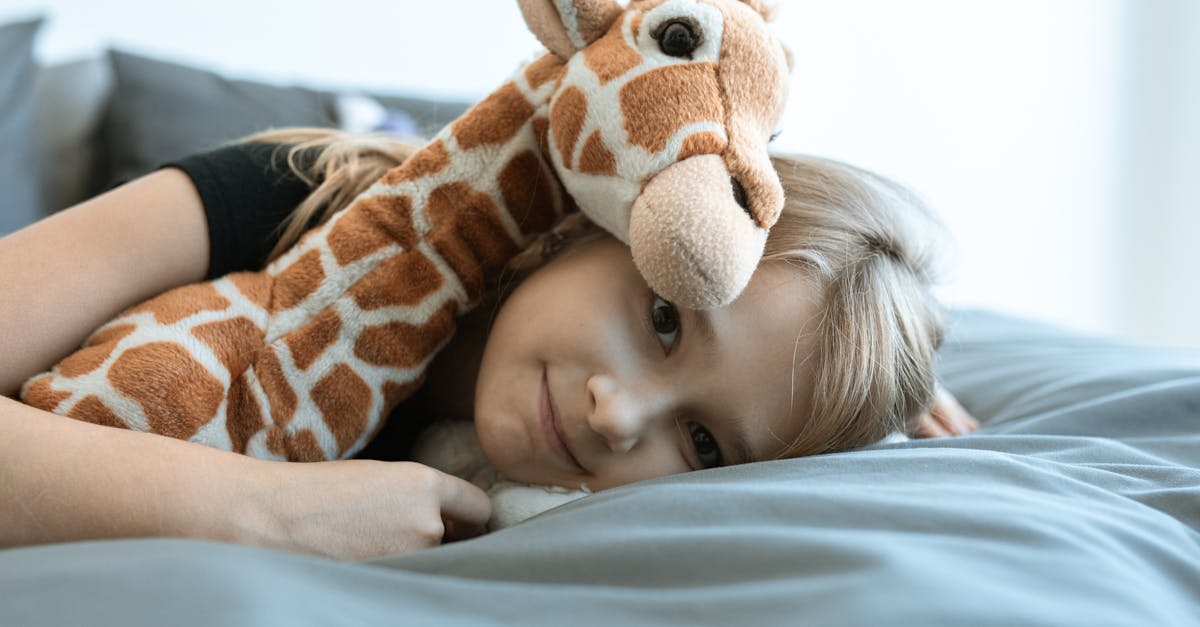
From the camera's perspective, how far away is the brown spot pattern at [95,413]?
26.8 inches

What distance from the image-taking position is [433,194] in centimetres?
79

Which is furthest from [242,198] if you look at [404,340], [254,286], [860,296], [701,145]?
[860,296]

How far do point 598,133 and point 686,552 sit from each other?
0.33 metres

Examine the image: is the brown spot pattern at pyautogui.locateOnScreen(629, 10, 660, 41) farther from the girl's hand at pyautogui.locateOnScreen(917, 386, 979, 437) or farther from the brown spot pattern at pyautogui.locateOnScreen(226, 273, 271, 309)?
the girl's hand at pyautogui.locateOnScreen(917, 386, 979, 437)

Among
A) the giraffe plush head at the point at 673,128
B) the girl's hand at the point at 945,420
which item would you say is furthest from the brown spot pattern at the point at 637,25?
the girl's hand at the point at 945,420

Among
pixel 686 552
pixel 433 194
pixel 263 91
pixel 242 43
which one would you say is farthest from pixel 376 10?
pixel 686 552

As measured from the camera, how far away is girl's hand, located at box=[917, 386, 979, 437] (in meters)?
1.00

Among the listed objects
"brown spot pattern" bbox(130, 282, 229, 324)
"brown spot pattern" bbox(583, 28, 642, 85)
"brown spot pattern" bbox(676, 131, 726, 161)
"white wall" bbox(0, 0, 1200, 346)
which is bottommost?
"white wall" bbox(0, 0, 1200, 346)

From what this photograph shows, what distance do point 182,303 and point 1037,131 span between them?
282 centimetres

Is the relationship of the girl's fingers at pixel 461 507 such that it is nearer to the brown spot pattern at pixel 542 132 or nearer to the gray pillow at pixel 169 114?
the brown spot pattern at pixel 542 132

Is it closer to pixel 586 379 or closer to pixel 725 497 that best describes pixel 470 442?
pixel 586 379

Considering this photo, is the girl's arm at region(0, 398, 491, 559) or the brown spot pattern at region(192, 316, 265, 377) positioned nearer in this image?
the girl's arm at region(0, 398, 491, 559)

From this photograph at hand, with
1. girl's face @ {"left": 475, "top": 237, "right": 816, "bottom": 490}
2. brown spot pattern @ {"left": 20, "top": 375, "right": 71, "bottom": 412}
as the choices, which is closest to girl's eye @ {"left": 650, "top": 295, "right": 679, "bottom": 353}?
girl's face @ {"left": 475, "top": 237, "right": 816, "bottom": 490}

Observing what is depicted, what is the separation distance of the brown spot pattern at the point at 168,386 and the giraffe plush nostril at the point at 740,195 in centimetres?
42
